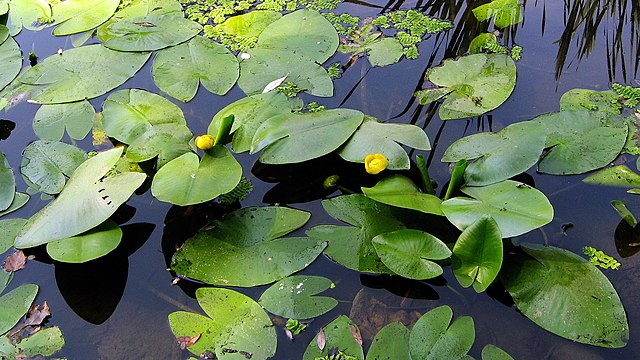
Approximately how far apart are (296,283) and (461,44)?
5.02 ft

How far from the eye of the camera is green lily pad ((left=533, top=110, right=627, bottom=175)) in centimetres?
199

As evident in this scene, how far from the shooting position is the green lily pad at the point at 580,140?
6.53ft

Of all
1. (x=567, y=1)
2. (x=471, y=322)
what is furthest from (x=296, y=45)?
(x=471, y=322)

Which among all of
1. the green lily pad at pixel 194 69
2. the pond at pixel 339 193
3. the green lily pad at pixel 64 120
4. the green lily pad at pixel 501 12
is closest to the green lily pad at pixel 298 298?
the pond at pixel 339 193

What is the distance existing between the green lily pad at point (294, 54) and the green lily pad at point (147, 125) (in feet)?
1.25

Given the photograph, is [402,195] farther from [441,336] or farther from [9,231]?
[9,231]

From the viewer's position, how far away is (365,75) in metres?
2.57

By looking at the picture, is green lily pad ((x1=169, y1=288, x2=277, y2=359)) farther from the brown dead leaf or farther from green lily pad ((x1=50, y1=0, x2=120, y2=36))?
green lily pad ((x1=50, y1=0, x2=120, y2=36))

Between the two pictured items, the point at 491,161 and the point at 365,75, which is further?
the point at 365,75

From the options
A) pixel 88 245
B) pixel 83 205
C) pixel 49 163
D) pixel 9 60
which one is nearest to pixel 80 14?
pixel 9 60

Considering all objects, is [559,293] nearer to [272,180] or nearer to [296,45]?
[272,180]

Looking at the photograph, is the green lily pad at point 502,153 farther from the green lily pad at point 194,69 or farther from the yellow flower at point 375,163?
the green lily pad at point 194,69

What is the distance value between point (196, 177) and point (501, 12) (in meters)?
1.76

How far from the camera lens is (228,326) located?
5.43 feet
